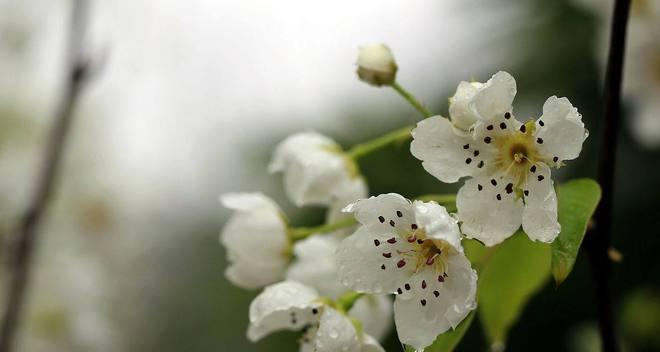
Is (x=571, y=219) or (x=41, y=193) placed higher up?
(x=571, y=219)

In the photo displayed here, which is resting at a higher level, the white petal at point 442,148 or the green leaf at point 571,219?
the white petal at point 442,148

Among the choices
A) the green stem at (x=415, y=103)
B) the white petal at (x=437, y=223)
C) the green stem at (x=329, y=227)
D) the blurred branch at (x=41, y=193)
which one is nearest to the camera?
the white petal at (x=437, y=223)

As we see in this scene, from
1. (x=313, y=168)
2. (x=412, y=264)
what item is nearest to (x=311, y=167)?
(x=313, y=168)

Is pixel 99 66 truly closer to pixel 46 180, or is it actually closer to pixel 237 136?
pixel 46 180

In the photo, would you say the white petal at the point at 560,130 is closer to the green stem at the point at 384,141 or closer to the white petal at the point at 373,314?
the green stem at the point at 384,141

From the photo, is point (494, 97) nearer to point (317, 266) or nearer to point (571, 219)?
point (571, 219)

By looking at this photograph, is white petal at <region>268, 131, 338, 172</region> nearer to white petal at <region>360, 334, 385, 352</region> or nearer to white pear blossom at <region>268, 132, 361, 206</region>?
white pear blossom at <region>268, 132, 361, 206</region>

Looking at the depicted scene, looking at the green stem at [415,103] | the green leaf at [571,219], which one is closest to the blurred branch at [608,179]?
the green leaf at [571,219]
